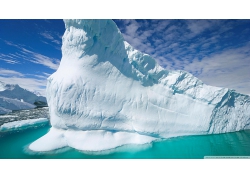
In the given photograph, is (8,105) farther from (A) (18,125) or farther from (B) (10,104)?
(A) (18,125)

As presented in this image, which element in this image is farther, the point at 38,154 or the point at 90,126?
the point at 90,126

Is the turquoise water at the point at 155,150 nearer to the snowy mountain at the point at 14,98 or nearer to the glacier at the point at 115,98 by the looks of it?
the glacier at the point at 115,98

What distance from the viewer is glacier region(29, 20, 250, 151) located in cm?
529

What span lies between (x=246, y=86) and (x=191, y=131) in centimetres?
299

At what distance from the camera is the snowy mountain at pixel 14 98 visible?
13.0 meters

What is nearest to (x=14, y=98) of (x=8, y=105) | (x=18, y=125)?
(x=8, y=105)

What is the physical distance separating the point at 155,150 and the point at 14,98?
18.0 meters

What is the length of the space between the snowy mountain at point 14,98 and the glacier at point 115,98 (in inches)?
398

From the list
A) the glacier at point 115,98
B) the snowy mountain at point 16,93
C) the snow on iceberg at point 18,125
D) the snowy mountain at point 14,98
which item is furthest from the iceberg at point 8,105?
the glacier at point 115,98

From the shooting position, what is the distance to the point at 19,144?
5.31 m

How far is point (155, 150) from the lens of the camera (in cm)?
499

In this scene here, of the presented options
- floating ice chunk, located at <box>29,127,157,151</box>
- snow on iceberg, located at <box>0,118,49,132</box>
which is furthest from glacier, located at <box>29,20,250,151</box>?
snow on iceberg, located at <box>0,118,49,132</box>

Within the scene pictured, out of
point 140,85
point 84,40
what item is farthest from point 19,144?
point 140,85

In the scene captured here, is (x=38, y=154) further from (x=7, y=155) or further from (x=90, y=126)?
(x=90, y=126)
